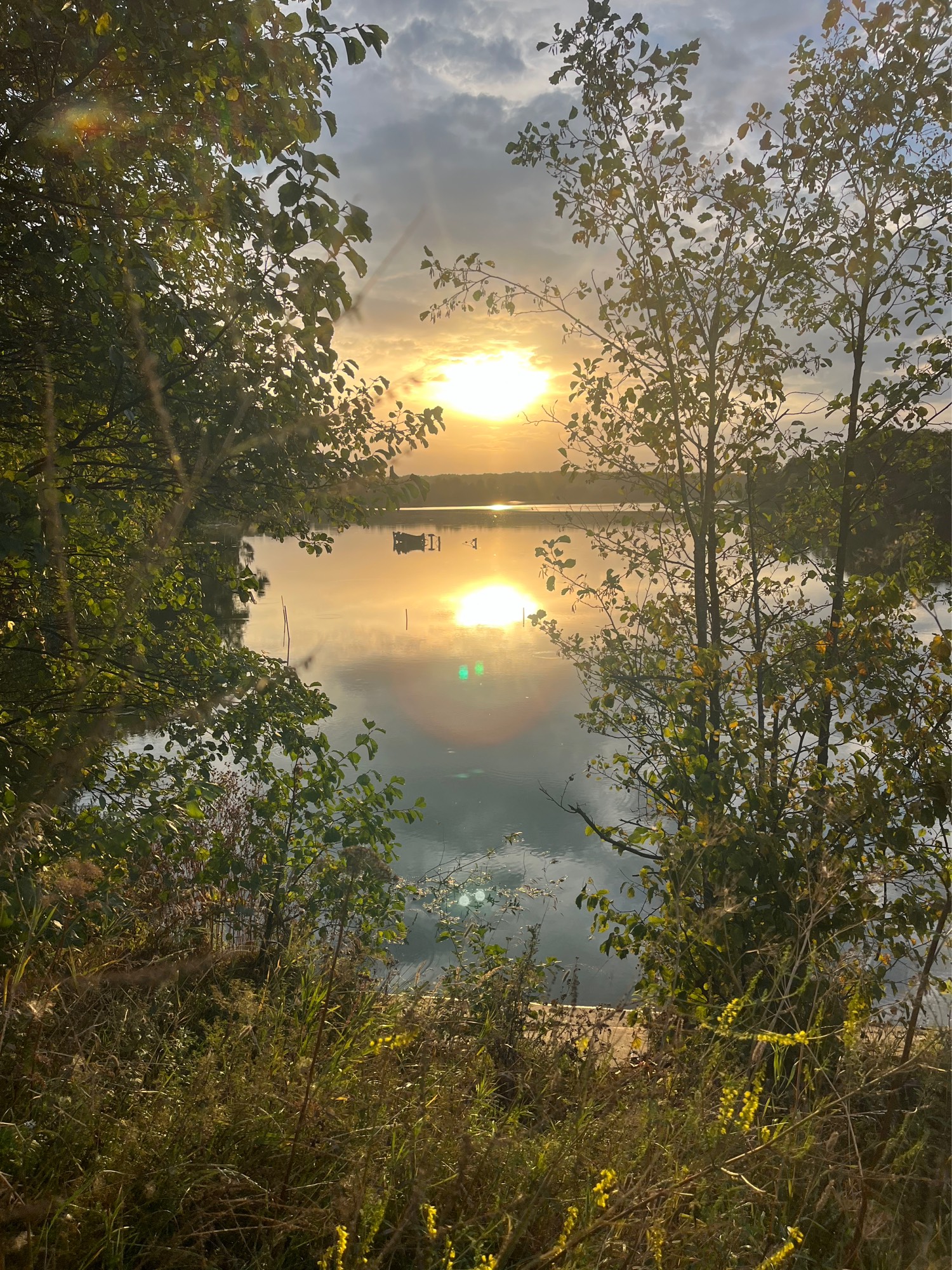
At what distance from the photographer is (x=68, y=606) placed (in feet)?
12.6

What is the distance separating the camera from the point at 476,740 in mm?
15570

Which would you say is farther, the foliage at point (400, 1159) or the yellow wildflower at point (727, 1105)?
the yellow wildflower at point (727, 1105)

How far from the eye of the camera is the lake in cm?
905

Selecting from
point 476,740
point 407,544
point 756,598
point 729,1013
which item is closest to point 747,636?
point 756,598

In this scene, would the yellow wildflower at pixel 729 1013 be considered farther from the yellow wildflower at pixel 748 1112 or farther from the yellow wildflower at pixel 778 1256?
the yellow wildflower at pixel 778 1256

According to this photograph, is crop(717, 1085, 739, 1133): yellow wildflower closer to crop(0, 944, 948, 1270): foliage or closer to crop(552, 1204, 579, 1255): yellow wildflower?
crop(0, 944, 948, 1270): foliage

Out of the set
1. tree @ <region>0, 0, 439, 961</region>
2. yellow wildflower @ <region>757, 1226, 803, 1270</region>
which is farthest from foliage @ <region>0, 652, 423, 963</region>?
yellow wildflower @ <region>757, 1226, 803, 1270</region>

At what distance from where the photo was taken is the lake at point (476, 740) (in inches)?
356

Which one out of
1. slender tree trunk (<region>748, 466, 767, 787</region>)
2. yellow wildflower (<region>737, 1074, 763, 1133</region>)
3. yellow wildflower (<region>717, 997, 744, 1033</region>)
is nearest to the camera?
yellow wildflower (<region>737, 1074, 763, 1133</region>)

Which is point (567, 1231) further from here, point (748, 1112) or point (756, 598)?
point (756, 598)

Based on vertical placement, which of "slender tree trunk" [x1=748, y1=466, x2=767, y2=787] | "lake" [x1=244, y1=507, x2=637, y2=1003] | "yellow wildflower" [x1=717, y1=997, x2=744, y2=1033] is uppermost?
"slender tree trunk" [x1=748, y1=466, x2=767, y2=787]

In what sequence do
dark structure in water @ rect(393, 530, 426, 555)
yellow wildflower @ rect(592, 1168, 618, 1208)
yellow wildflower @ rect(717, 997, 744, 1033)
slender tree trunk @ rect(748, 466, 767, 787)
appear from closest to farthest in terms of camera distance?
yellow wildflower @ rect(592, 1168, 618, 1208) → yellow wildflower @ rect(717, 997, 744, 1033) → slender tree trunk @ rect(748, 466, 767, 787) → dark structure in water @ rect(393, 530, 426, 555)

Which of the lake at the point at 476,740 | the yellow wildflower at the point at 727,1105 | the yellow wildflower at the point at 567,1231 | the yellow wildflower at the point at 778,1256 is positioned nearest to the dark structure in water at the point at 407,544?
the lake at the point at 476,740

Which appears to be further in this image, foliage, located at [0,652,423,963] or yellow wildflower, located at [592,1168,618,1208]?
foliage, located at [0,652,423,963]
